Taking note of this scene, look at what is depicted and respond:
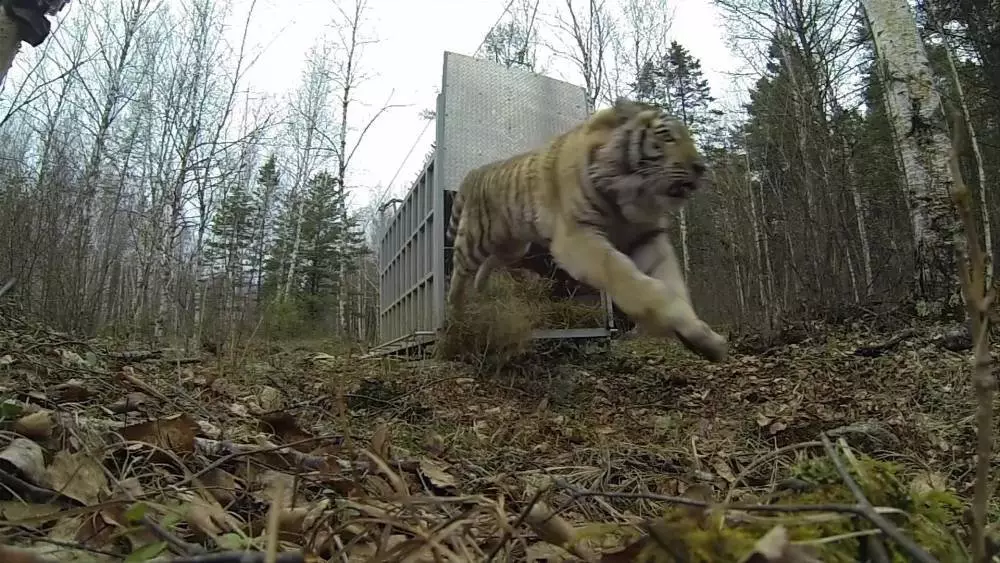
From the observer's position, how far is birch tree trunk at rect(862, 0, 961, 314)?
5.90 meters

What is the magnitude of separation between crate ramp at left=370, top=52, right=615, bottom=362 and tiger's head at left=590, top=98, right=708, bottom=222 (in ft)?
9.28

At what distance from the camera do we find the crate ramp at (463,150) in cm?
709

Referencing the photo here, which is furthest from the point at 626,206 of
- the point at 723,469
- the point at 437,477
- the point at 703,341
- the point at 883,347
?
the point at 883,347

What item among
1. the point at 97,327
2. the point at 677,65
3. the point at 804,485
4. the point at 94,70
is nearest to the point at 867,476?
the point at 804,485

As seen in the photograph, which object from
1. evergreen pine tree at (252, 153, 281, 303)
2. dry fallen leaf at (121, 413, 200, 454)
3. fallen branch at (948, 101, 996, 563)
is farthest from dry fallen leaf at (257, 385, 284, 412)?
evergreen pine tree at (252, 153, 281, 303)

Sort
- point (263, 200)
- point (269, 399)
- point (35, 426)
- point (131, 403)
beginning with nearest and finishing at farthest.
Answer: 1. point (35, 426)
2. point (131, 403)
3. point (269, 399)
4. point (263, 200)

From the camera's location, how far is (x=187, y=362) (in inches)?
190

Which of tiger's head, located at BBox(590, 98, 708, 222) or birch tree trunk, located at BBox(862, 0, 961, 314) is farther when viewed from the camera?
birch tree trunk, located at BBox(862, 0, 961, 314)

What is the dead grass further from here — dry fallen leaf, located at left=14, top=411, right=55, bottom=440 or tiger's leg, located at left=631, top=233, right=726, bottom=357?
dry fallen leaf, located at left=14, top=411, right=55, bottom=440

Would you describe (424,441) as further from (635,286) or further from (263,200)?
(263,200)

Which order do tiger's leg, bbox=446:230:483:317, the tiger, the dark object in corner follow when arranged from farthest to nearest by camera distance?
tiger's leg, bbox=446:230:483:317 < the tiger < the dark object in corner

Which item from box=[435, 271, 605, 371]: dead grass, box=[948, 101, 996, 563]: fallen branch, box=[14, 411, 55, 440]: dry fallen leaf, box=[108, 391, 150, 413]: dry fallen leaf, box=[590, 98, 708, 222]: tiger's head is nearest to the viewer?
box=[948, 101, 996, 563]: fallen branch

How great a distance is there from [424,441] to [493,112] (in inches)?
237

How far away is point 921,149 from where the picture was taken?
19.7 feet
